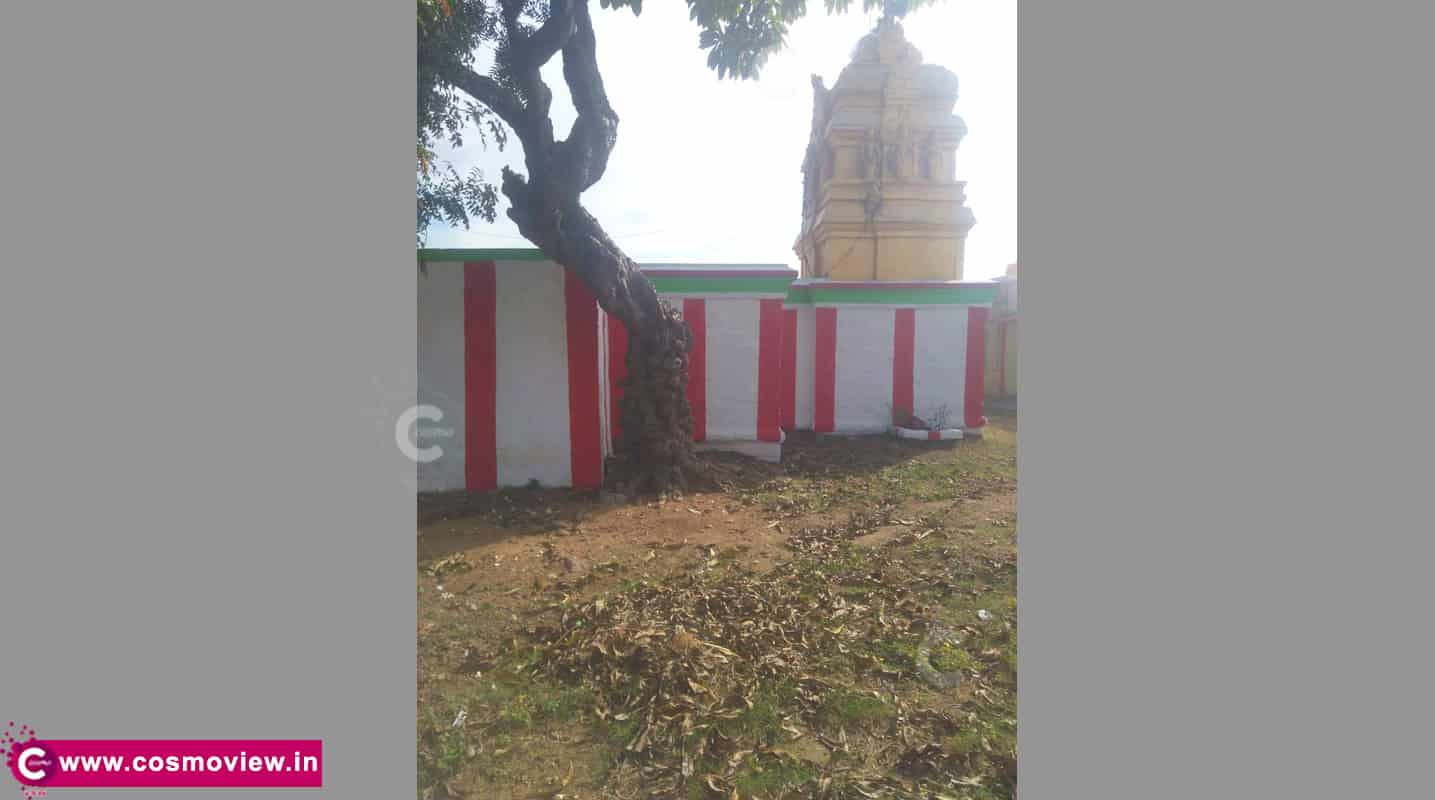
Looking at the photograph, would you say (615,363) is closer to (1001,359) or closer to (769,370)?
(769,370)

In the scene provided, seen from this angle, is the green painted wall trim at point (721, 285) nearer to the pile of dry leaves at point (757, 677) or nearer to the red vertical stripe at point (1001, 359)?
the pile of dry leaves at point (757, 677)

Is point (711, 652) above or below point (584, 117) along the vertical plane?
below

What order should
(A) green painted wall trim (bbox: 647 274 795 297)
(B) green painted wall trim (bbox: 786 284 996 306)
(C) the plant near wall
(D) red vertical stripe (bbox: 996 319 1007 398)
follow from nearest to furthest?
(C) the plant near wall < (A) green painted wall trim (bbox: 647 274 795 297) < (B) green painted wall trim (bbox: 786 284 996 306) < (D) red vertical stripe (bbox: 996 319 1007 398)

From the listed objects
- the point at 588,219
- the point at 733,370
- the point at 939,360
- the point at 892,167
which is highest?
the point at 892,167

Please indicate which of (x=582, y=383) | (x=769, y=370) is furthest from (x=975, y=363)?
(x=582, y=383)

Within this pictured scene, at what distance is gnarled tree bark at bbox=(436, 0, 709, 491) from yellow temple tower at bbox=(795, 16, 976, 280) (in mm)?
7403

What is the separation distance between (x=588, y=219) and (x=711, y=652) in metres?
3.92

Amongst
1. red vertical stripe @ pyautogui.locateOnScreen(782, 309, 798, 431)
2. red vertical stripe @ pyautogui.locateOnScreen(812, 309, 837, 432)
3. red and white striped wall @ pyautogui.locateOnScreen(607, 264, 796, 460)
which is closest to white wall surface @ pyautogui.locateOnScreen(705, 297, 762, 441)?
red and white striped wall @ pyautogui.locateOnScreen(607, 264, 796, 460)

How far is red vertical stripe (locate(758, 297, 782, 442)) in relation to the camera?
7797mm

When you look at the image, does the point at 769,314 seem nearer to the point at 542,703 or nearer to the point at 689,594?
the point at 689,594

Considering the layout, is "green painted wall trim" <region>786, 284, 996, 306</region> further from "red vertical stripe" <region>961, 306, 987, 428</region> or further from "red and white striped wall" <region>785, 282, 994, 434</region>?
"red vertical stripe" <region>961, 306, 987, 428</region>

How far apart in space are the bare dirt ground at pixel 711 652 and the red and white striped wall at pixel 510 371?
0.48m

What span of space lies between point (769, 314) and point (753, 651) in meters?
5.44

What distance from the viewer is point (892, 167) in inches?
488
